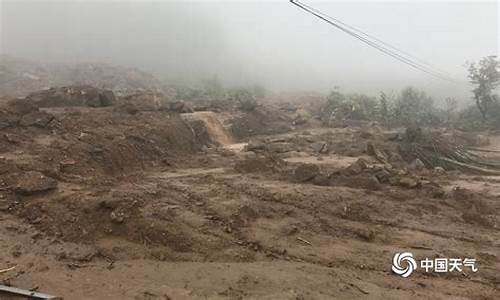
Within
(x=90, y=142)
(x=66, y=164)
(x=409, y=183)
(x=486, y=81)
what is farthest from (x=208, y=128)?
(x=486, y=81)

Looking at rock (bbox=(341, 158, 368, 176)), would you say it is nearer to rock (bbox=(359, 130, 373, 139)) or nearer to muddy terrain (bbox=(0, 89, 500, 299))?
muddy terrain (bbox=(0, 89, 500, 299))

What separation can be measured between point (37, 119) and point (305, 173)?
574 centimetres

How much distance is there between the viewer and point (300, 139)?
49.1 ft

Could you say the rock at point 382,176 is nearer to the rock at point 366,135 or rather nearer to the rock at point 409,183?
the rock at point 409,183

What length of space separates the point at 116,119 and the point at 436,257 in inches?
320

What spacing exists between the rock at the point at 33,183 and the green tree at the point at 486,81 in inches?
721

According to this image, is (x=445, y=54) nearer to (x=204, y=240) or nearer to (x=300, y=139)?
(x=300, y=139)

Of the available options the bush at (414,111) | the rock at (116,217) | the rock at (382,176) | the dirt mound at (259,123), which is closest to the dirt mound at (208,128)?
the dirt mound at (259,123)

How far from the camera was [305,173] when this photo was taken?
972 centimetres

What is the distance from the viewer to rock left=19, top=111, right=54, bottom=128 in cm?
998

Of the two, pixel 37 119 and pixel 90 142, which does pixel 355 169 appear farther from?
pixel 37 119

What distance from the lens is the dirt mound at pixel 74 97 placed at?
1298 cm

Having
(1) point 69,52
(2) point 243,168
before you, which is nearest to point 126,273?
(2) point 243,168

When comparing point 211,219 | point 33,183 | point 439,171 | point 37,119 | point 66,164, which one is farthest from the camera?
point 439,171
